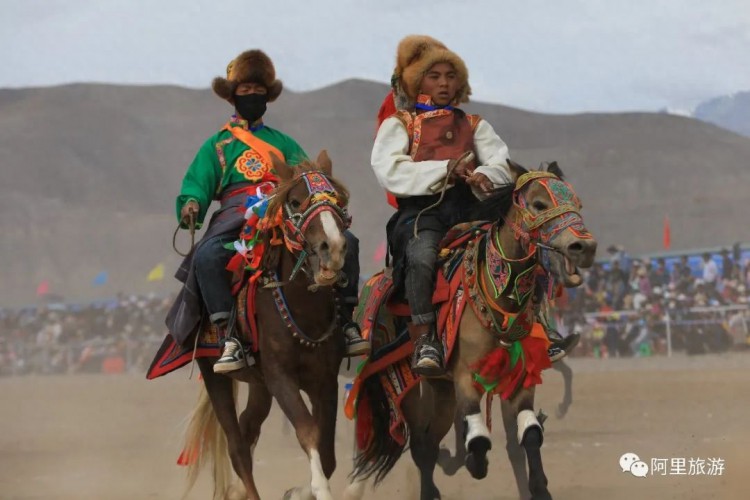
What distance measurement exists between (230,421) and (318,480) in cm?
130

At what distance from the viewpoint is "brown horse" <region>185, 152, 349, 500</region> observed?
7145 millimetres

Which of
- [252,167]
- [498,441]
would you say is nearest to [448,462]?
[252,167]

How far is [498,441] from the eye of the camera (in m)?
13.6

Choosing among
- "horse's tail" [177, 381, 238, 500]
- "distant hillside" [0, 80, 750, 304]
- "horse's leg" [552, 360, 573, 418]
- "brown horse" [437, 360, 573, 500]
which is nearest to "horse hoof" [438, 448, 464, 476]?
"brown horse" [437, 360, 573, 500]

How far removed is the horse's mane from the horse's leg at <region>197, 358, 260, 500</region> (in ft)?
4.51

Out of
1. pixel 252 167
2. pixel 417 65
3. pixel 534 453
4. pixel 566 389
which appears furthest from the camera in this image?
pixel 566 389

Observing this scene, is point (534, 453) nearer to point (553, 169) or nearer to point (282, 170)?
point (553, 169)

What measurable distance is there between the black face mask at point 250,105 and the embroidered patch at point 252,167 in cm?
29

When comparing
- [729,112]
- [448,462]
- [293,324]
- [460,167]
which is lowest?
[448,462]

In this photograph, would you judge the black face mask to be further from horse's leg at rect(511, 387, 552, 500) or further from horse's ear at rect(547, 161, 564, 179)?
horse's leg at rect(511, 387, 552, 500)

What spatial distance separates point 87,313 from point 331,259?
24008 mm

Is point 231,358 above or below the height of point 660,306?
below

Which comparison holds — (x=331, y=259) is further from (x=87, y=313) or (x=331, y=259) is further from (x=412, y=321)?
(x=87, y=313)

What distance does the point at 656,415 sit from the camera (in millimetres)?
14977
